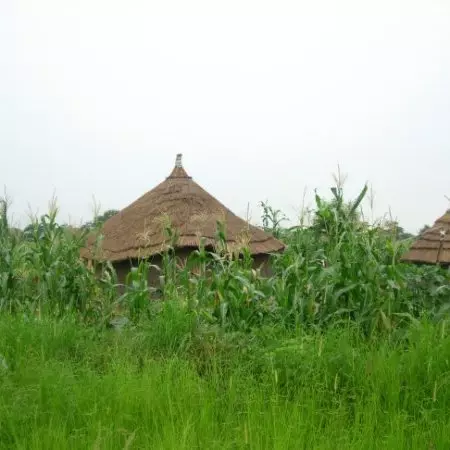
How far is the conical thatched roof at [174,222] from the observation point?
11195 mm

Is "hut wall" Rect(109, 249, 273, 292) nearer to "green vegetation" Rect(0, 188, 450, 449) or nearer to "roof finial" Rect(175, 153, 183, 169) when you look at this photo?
"roof finial" Rect(175, 153, 183, 169)

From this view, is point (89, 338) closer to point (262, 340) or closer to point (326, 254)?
point (262, 340)

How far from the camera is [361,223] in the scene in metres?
5.82

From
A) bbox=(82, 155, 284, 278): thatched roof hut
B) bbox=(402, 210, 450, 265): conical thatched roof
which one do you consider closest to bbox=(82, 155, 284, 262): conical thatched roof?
bbox=(82, 155, 284, 278): thatched roof hut

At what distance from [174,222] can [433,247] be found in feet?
18.5

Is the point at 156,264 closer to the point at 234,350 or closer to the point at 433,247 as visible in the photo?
the point at 433,247

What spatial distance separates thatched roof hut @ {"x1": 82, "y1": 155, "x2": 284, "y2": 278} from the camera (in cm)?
1115

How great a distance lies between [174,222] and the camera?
1156cm

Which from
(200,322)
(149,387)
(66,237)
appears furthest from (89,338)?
(66,237)

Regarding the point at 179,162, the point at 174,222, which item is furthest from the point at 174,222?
the point at 179,162

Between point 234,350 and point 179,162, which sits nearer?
point 234,350

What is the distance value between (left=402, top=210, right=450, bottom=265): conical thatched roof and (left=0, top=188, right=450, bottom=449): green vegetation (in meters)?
1.31

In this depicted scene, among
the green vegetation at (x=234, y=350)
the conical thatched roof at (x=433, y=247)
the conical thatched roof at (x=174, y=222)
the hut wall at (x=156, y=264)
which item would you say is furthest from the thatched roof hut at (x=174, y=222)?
the green vegetation at (x=234, y=350)

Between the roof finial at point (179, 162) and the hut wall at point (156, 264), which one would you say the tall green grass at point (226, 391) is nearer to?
the hut wall at point (156, 264)
